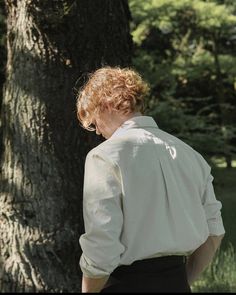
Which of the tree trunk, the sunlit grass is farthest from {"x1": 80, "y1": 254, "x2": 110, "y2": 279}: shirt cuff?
the sunlit grass

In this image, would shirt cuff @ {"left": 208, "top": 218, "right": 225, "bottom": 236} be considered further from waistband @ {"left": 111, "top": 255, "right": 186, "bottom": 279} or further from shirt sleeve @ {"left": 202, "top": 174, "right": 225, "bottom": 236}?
waistband @ {"left": 111, "top": 255, "right": 186, "bottom": 279}

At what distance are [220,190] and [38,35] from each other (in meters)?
13.8

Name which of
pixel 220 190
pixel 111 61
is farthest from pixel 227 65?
pixel 111 61

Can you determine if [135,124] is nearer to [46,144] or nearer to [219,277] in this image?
[46,144]

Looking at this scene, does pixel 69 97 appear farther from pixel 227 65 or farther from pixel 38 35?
pixel 227 65

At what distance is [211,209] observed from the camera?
264cm

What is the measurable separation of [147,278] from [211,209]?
0.47m

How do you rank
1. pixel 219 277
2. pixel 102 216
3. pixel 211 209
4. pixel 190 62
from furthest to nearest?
pixel 190 62, pixel 219 277, pixel 211 209, pixel 102 216

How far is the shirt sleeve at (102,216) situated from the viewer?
2266mm

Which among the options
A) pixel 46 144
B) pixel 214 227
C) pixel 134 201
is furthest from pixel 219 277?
pixel 134 201

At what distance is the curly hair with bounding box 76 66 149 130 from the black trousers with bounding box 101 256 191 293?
597 mm

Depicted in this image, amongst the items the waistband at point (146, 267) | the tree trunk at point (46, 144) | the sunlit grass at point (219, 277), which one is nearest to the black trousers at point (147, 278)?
the waistband at point (146, 267)

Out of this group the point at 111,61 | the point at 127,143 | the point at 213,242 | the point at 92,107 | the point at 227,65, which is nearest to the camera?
the point at 127,143

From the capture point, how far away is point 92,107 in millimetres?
2543
